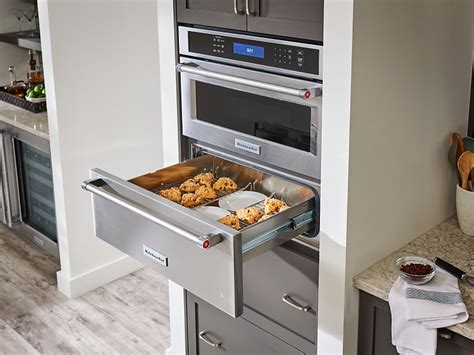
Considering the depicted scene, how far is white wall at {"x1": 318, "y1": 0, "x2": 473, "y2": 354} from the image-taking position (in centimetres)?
168

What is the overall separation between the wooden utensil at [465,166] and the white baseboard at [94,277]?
71.8 inches

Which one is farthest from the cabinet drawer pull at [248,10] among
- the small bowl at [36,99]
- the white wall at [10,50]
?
the white wall at [10,50]

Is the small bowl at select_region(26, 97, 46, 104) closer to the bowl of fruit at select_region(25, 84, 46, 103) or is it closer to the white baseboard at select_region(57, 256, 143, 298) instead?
the bowl of fruit at select_region(25, 84, 46, 103)

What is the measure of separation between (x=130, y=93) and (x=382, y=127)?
5.38 feet

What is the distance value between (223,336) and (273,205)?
2.10 ft

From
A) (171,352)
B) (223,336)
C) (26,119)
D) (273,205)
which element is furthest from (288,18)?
(26,119)

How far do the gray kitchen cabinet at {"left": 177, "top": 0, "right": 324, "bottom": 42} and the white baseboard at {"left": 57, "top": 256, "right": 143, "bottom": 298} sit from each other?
156 cm

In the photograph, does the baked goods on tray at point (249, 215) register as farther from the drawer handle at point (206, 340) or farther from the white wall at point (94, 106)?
the white wall at point (94, 106)

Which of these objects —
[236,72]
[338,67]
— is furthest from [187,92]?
[338,67]

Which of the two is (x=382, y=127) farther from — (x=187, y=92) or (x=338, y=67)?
(x=187, y=92)

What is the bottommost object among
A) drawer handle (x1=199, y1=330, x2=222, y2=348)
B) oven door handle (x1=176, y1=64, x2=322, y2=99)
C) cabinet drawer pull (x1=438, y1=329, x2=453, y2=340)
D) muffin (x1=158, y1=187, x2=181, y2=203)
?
drawer handle (x1=199, y1=330, x2=222, y2=348)

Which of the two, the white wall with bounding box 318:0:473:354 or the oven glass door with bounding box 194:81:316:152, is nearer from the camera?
the white wall with bounding box 318:0:473:354

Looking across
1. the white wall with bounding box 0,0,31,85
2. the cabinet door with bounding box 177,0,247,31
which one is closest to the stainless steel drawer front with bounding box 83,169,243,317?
the cabinet door with bounding box 177,0,247,31

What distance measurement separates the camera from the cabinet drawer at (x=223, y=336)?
7.24 feet
